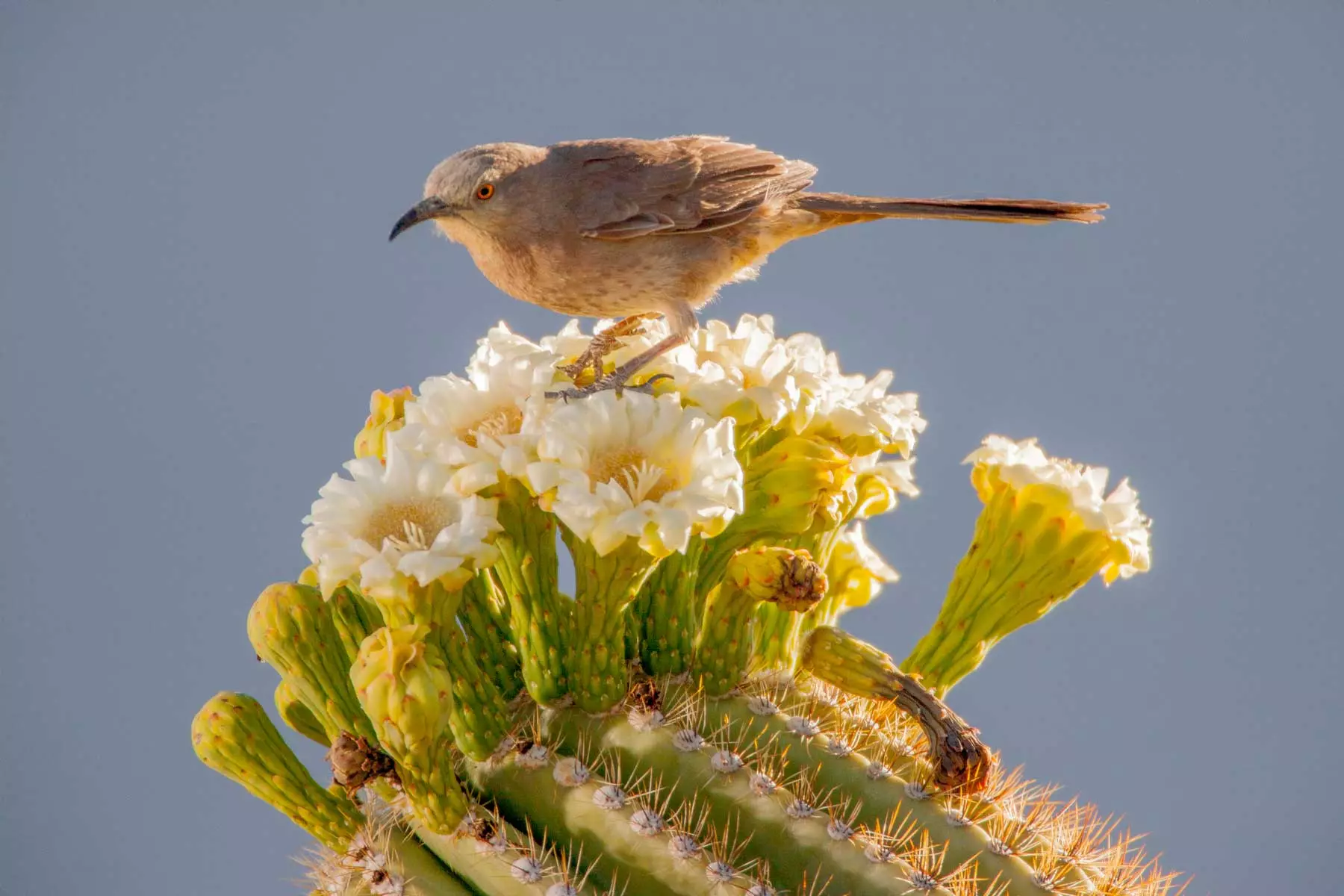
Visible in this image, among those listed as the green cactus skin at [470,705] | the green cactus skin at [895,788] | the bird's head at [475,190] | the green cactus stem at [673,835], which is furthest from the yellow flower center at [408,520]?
the bird's head at [475,190]

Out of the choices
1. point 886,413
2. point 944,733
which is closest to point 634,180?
point 886,413

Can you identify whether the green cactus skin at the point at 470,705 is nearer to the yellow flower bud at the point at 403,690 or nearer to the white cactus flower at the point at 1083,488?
the yellow flower bud at the point at 403,690

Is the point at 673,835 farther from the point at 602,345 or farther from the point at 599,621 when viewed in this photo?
the point at 602,345

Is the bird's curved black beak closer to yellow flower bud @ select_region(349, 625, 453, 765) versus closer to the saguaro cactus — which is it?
the saguaro cactus

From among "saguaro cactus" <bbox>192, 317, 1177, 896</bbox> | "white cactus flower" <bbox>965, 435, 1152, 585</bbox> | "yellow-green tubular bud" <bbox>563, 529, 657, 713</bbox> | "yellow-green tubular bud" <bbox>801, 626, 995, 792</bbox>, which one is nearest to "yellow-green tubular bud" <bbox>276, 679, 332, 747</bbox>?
"saguaro cactus" <bbox>192, 317, 1177, 896</bbox>

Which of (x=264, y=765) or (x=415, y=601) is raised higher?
(x=415, y=601)

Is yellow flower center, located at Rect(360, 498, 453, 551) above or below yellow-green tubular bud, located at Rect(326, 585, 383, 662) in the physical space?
above

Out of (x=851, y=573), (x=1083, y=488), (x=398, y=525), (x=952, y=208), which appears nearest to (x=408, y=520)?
(x=398, y=525)
